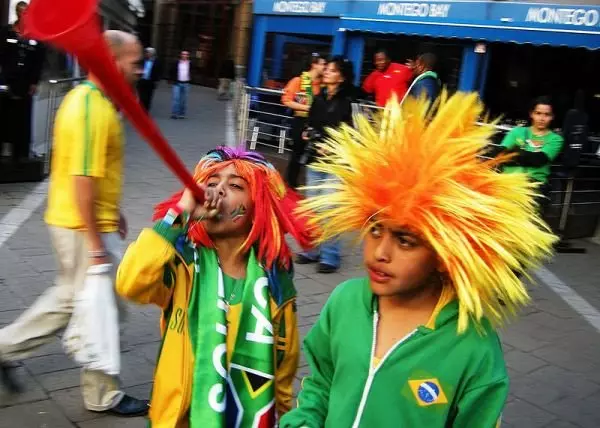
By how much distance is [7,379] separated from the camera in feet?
11.3

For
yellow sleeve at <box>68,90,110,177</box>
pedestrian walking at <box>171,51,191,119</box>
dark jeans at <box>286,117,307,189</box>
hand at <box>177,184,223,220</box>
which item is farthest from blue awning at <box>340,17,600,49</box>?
hand at <box>177,184,223,220</box>

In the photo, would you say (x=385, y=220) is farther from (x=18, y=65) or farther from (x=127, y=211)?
(x=18, y=65)

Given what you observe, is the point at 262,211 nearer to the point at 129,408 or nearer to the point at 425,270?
the point at 425,270

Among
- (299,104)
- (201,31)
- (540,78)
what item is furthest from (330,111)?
(201,31)

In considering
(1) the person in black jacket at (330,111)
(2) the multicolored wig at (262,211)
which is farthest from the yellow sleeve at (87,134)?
(1) the person in black jacket at (330,111)

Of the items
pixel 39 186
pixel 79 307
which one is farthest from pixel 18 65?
pixel 79 307

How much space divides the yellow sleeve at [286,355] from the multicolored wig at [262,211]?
0.17m

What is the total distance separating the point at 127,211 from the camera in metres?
7.52

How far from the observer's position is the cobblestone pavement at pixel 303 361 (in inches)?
138

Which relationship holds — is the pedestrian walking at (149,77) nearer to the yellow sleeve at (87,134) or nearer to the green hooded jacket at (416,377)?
the yellow sleeve at (87,134)

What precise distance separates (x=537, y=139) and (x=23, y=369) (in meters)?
4.28

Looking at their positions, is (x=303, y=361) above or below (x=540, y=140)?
below

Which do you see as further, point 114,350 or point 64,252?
point 64,252

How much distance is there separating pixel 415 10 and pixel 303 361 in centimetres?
852
